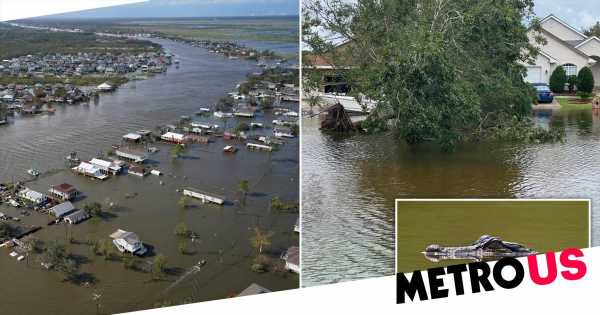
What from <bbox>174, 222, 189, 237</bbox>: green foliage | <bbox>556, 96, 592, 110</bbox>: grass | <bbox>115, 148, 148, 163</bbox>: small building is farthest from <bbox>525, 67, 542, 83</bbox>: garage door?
<bbox>115, 148, 148, 163</bbox>: small building

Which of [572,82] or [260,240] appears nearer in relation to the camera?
[260,240]

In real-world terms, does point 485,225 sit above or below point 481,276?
above

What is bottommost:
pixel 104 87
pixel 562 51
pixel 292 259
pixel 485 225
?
pixel 292 259

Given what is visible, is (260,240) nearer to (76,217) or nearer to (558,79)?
(76,217)

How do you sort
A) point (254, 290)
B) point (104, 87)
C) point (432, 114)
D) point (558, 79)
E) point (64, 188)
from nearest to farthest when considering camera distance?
point (254, 290) → point (432, 114) → point (64, 188) → point (558, 79) → point (104, 87)

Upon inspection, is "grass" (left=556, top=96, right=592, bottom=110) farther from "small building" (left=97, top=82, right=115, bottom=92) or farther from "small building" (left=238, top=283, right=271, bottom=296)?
"small building" (left=97, top=82, right=115, bottom=92)

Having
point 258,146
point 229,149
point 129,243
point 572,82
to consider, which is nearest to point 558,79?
point 572,82
